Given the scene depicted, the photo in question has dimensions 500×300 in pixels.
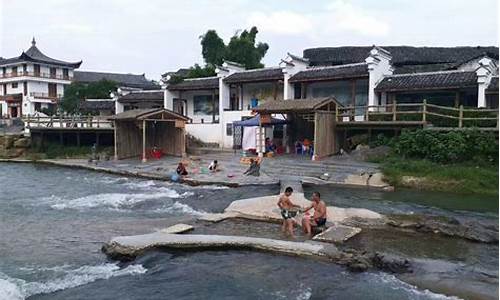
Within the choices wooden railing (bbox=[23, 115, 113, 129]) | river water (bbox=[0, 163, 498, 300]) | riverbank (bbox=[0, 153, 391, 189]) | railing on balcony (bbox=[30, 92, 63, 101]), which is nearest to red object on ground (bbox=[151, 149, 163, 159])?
riverbank (bbox=[0, 153, 391, 189])

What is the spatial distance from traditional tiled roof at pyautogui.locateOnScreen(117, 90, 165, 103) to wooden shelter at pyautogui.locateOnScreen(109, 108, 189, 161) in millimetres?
7949

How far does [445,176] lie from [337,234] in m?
9.83

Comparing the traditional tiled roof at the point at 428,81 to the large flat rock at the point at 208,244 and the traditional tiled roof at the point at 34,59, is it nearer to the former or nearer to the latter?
the large flat rock at the point at 208,244

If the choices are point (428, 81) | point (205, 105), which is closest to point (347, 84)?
point (428, 81)

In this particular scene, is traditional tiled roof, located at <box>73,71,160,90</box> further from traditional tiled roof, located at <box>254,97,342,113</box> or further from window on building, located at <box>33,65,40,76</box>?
traditional tiled roof, located at <box>254,97,342,113</box>

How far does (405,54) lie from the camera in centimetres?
3512

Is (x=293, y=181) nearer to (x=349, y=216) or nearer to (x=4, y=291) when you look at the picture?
(x=349, y=216)

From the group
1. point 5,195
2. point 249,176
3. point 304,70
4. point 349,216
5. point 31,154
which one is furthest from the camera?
point 31,154

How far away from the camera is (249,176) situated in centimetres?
2117

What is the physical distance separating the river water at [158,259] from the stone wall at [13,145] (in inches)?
707

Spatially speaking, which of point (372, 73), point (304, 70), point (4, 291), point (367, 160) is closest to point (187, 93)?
point (304, 70)

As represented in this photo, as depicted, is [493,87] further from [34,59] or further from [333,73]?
[34,59]

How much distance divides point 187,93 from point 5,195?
20.1 m

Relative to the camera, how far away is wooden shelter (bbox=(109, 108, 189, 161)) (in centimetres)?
2802
